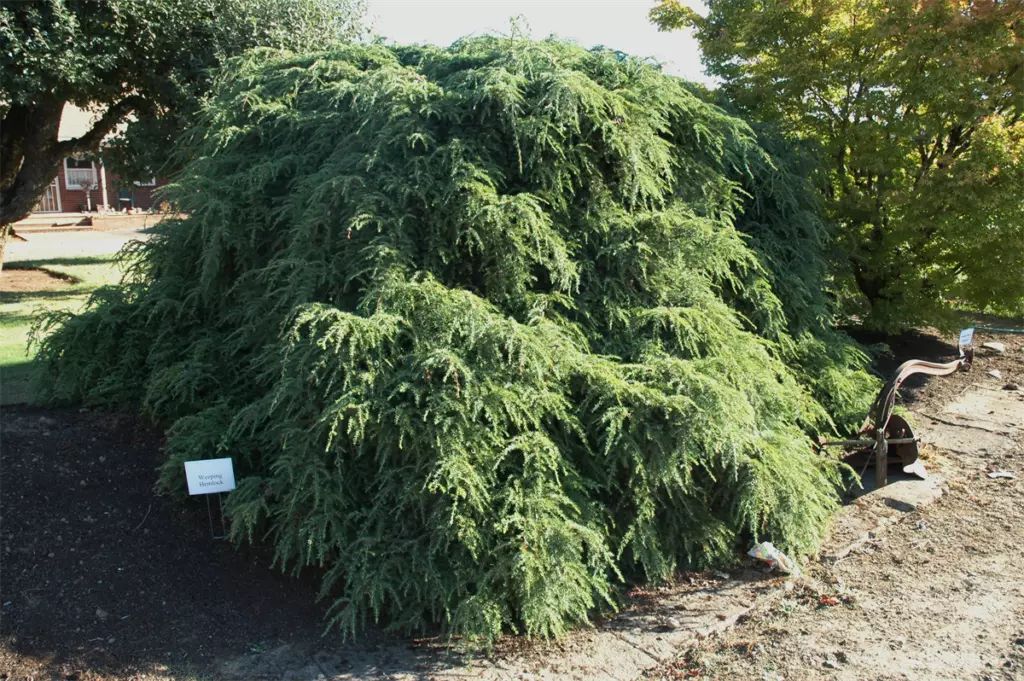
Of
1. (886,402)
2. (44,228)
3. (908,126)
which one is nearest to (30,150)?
(908,126)

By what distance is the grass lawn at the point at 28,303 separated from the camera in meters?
7.06

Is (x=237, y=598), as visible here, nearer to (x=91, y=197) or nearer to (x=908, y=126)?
(x=908, y=126)

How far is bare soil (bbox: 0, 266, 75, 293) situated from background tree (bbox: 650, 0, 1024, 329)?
36.3 feet

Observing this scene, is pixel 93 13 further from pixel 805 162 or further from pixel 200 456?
pixel 805 162

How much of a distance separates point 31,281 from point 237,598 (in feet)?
40.2

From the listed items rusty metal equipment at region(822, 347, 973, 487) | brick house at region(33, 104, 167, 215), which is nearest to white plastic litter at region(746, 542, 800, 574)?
rusty metal equipment at region(822, 347, 973, 487)

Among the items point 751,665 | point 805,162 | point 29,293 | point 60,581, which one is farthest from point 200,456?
point 29,293

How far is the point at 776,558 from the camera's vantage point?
4.68 m

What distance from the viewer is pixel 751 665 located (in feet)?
12.5

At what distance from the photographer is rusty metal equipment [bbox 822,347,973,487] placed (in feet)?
19.0

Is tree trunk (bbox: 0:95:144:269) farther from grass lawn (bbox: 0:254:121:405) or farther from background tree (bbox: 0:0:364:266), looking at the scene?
grass lawn (bbox: 0:254:121:405)

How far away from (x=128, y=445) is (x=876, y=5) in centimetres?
788

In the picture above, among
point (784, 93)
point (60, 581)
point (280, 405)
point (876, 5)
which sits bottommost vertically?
point (60, 581)

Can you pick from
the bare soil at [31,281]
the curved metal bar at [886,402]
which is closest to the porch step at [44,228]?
the bare soil at [31,281]
